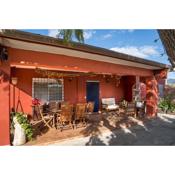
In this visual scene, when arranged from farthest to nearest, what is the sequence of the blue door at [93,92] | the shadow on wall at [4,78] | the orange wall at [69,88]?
the blue door at [93,92] → the orange wall at [69,88] → the shadow on wall at [4,78]

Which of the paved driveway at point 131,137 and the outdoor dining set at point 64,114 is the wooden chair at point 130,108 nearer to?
the outdoor dining set at point 64,114

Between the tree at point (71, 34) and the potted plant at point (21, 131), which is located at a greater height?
the tree at point (71, 34)

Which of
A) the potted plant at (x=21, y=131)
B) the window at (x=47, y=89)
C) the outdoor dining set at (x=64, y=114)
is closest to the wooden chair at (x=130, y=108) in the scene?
the outdoor dining set at (x=64, y=114)

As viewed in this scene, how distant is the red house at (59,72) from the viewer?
6.11 meters

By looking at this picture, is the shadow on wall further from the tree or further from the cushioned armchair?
the cushioned armchair

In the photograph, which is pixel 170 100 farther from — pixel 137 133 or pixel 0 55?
pixel 0 55

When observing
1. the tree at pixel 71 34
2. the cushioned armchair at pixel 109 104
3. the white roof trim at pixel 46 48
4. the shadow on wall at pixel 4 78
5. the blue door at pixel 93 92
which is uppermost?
the white roof trim at pixel 46 48

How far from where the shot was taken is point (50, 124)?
9.46 meters

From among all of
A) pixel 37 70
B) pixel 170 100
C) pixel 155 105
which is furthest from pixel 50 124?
pixel 170 100

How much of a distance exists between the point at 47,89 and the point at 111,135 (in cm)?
480

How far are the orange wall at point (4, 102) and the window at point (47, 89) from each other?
4523mm

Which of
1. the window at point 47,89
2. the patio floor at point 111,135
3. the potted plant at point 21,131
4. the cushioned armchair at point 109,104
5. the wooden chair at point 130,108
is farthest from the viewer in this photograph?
the cushioned armchair at point 109,104
